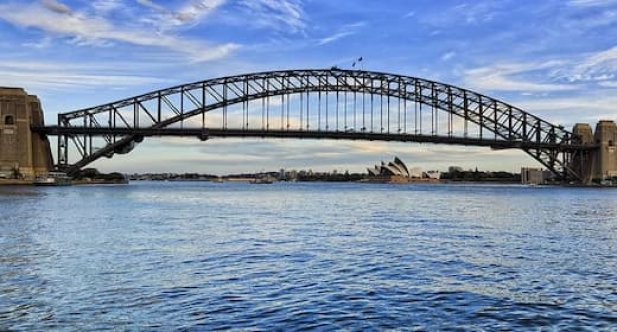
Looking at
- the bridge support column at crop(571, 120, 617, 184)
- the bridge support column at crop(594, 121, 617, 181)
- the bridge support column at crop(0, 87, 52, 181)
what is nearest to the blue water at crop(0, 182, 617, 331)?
the bridge support column at crop(0, 87, 52, 181)

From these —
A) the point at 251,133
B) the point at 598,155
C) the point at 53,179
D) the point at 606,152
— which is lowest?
the point at 53,179

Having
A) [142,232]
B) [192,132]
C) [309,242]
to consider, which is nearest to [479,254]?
[309,242]

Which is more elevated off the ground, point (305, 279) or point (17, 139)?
point (17, 139)

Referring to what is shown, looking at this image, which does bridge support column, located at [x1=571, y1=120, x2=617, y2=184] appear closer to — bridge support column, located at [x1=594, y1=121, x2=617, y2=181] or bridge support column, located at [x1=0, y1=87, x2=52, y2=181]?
bridge support column, located at [x1=594, y1=121, x2=617, y2=181]

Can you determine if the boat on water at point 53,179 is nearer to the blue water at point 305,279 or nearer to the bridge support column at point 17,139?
the bridge support column at point 17,139

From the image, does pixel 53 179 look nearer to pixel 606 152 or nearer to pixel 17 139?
pixel 17 139

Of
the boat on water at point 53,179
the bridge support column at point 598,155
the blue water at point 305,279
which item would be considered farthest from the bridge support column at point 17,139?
the bridge support column at point 598,155

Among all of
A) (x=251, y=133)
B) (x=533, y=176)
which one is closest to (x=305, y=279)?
(x=251, y=133)
